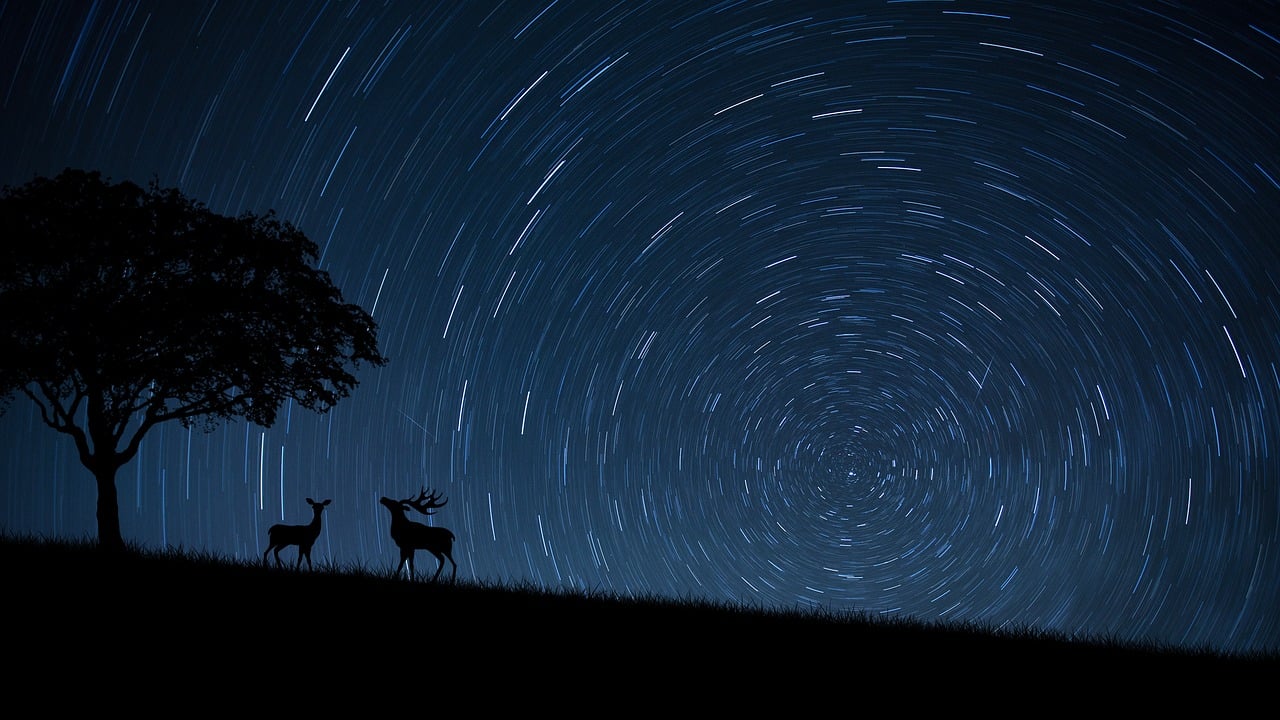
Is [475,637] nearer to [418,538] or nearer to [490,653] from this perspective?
[490,653]

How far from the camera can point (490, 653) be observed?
5.33 m

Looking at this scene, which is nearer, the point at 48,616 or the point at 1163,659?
the point at 48,616

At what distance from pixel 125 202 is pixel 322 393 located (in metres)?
6.24

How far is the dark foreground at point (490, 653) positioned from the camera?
4449 millimetres

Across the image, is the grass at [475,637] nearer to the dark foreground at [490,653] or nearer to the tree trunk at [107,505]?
the dark foreground at [490,653]

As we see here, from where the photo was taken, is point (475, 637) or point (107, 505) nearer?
point (475, 637)

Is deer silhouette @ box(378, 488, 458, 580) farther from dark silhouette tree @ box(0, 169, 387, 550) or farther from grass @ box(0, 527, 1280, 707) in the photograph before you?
dark silhouette tree @ box(0, 169, 387, 550)

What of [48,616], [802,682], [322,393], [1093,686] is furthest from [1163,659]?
[322,393]

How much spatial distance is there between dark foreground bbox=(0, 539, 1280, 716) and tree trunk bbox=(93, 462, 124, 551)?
22.9 feet

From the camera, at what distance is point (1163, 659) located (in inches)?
297

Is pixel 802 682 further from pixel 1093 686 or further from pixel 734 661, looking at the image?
pixel 1093 686

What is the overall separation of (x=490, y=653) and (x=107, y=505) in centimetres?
1392

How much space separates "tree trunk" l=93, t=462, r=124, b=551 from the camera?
1426 cm

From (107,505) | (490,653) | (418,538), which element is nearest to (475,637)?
(490,653)
